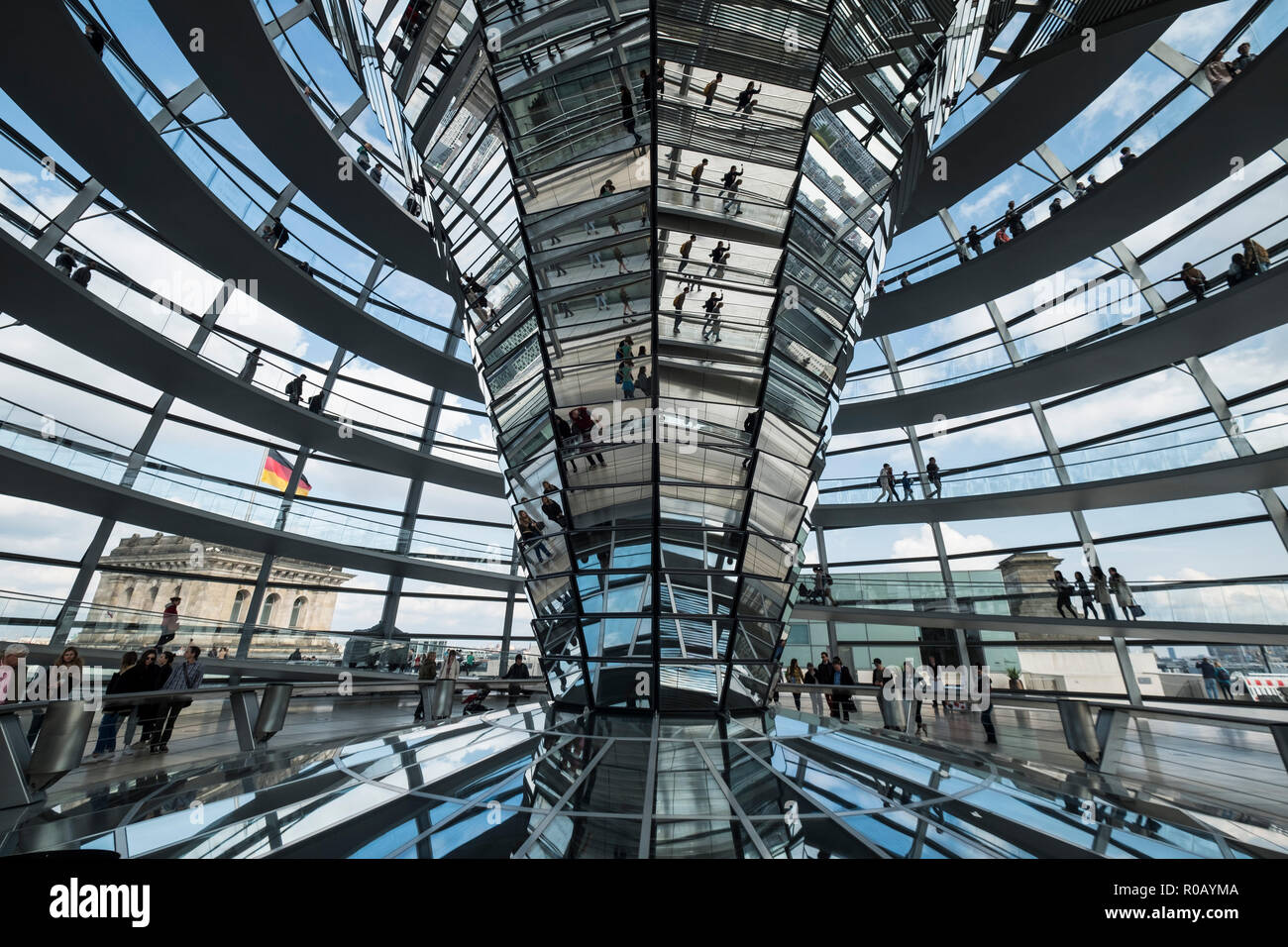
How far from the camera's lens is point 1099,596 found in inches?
662

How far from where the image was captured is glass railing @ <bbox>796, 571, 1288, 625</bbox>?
14.6 m

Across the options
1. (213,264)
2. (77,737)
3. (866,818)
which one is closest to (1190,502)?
(866,818)

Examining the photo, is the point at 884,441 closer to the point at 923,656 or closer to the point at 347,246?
the point at 923,656

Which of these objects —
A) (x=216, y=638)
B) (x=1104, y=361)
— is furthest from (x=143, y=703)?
(x=1104, y=361)

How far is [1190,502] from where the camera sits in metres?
18.7

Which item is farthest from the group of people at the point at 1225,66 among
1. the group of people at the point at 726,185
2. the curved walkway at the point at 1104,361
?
the group of people at the point at 726,185

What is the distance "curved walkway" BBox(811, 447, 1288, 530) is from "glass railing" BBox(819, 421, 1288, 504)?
9.3 inches

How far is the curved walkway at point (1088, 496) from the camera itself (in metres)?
15.1

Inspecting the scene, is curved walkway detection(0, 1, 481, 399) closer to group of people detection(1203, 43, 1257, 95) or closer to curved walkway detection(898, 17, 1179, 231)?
curved walkway detection(898, 17, 1179, 231)

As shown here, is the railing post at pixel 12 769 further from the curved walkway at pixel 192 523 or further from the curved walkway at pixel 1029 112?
the curved walkway at pixel 1029 112

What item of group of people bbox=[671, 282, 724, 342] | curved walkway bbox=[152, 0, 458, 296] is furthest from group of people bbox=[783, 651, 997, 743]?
curved walkway bbox=[152, 0, 458, 296]

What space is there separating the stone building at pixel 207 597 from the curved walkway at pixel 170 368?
204 inches

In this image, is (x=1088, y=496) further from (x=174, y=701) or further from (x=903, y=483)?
(x=174, y=701)
